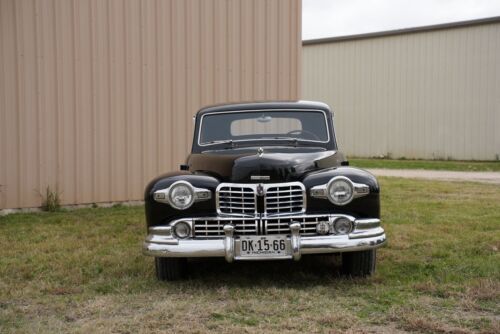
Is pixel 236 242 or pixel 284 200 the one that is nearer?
pixel 236 242

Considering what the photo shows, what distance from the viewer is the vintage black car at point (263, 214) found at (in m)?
4.32

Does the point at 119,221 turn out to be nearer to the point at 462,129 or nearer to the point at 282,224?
the point at 282,224

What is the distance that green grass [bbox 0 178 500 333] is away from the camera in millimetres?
3609

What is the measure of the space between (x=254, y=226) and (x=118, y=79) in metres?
5.48

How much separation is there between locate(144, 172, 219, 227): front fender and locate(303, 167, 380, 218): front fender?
0.69 m

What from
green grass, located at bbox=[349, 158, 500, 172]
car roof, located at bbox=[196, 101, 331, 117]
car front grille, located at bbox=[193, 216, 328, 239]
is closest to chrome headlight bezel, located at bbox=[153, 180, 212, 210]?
car front grille, located at bbox=[193, 216, 328, 239]

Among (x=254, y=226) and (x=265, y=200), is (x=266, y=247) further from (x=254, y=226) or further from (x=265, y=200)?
(x=265, y=200)

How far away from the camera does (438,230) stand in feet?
22.6

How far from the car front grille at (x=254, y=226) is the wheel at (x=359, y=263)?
0.45m

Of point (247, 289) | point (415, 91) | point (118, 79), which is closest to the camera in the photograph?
point (247, 289)

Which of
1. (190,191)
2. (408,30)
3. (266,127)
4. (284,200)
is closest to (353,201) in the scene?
(284,200)

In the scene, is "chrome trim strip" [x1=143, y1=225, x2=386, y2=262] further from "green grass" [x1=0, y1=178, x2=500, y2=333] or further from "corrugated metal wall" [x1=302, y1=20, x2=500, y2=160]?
"corrugated metal wall" [x1=302, y1=20, x2=500, y2=160]

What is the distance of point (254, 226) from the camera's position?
174 inches

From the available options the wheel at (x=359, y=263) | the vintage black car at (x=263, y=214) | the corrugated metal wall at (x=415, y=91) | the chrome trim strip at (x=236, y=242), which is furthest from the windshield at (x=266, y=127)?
the corrugated metal wall at (x=415, y=91)
